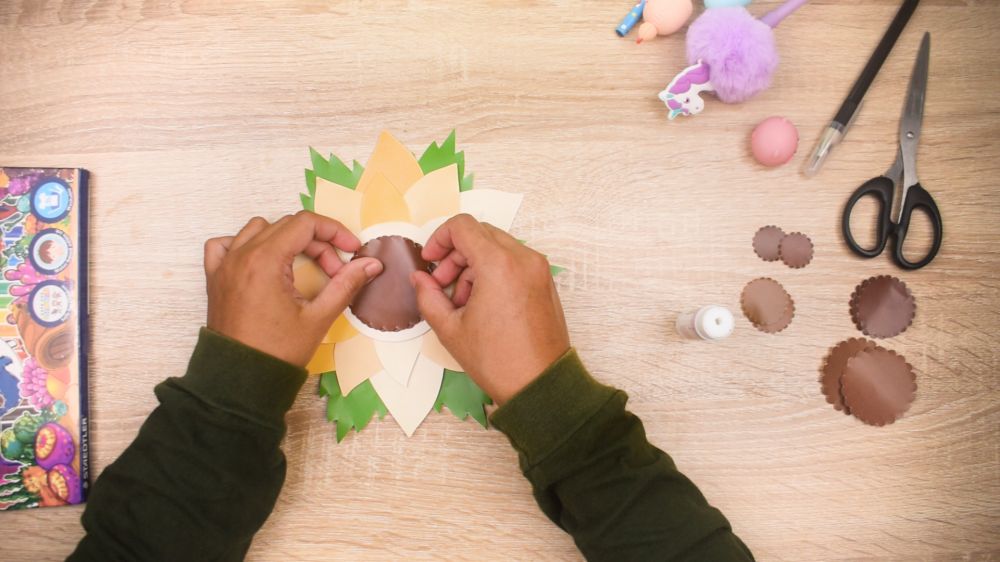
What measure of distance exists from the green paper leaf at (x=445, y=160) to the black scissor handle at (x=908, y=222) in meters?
0.50

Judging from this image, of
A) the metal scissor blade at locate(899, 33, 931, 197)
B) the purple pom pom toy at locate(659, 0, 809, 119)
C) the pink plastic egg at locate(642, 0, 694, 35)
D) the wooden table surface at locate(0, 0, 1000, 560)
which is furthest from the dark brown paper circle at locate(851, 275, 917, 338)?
the pink plastic egg at locate(642, 0, 694, 35)

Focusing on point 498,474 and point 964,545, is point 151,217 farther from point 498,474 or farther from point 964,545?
point 964,545

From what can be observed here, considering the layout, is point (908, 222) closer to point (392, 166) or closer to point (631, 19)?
point (631, 19)

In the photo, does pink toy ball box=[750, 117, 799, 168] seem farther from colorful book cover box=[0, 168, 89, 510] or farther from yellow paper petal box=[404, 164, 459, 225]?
colorful book cover box=[0, 168, 89, 510]

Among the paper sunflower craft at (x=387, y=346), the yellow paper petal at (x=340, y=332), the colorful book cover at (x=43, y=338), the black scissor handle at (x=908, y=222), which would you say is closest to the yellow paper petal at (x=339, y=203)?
the paper sunflower craft at (x=387, y=346)

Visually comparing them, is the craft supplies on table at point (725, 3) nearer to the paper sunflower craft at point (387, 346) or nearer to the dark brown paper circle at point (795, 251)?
the dark brown paper circle at point (795, 251)

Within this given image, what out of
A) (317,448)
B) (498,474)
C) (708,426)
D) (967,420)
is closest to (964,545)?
(967,420)

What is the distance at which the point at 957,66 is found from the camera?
71 cm

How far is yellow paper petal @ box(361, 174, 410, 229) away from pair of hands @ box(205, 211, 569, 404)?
0.18 ft

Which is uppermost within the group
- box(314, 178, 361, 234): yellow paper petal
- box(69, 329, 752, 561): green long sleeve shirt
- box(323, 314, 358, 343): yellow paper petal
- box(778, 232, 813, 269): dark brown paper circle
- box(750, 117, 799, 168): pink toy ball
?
box(750, 117, 799, 168): pink toy ball

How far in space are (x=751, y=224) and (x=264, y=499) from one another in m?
0.61

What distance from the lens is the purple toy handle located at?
672 millimetres

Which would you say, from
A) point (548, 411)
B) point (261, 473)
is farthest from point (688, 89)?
point (261, 473)

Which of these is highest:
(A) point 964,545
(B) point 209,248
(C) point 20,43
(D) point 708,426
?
(C) point 20,43
